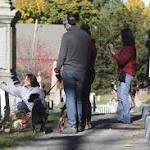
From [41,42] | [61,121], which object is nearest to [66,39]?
[61,121]

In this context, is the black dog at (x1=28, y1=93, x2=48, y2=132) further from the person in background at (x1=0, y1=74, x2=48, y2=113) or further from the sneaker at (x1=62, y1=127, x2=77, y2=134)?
the person in background at (x1=0, y1=74, x2=48, y2=113)

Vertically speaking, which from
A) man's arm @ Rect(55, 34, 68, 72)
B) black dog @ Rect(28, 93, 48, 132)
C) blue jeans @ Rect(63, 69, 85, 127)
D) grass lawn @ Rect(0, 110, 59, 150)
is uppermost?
man's arm @ Rect(55, 34, 68, 72)

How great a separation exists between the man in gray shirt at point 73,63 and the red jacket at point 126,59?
1.34 m

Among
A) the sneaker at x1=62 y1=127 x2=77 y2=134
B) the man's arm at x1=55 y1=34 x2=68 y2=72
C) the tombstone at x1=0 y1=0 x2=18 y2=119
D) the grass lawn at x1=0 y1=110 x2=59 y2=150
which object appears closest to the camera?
the grass lawn at x1=0 y1=110 x2=59 y2=150

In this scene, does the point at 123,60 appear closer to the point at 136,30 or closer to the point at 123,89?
the point at 123,89

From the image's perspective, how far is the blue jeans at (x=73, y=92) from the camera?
421 inches

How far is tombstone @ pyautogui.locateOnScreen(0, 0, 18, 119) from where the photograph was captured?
575 inches

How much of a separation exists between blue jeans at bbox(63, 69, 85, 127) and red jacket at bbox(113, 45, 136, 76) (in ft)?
4.99

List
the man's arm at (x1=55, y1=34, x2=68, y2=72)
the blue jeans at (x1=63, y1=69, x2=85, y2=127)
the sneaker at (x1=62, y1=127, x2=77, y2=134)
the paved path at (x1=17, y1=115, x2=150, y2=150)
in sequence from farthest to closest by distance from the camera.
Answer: the sneaker at (x1=62, y1=127, x2=77, y2=134), the blue jeans at (x1=63, y1=69, x2=85, y2=127), the man's arm at (x1=55, y1=34, x2=68, y2=72), the paved path at (x1=17, y1=115, x2=150, y2=150)

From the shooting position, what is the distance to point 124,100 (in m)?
12.4

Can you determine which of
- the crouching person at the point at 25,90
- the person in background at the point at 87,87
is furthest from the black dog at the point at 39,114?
the person in background at the point at 87,87

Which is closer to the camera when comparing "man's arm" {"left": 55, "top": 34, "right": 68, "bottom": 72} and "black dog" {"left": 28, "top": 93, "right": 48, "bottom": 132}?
"man's arm" {"left": 55, "top": 34, "right": 68, "bottom": 72}

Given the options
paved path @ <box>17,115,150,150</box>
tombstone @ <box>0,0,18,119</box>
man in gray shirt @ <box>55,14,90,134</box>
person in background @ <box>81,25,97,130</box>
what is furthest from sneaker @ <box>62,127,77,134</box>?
tombstone @ <box>0,0,18,119</box>

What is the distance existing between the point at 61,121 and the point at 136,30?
114 feet
